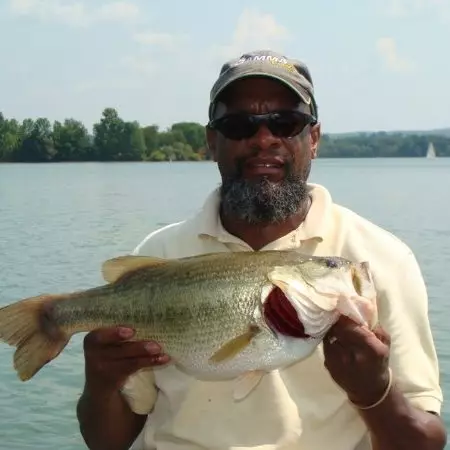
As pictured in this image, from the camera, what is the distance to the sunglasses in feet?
13.8

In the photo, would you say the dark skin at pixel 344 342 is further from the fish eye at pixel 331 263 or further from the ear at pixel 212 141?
the fish eye at pixel 331 263

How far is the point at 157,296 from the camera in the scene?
3557 mm

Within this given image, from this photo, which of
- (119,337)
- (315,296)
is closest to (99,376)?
(119,337)

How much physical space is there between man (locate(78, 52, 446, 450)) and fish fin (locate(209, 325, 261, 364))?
305mm

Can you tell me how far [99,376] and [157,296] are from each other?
541 mm

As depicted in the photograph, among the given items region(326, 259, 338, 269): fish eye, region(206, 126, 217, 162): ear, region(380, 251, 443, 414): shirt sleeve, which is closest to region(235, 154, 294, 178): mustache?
region(206, 126, 217, 162): ear

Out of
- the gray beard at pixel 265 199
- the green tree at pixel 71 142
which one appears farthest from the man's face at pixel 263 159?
the green tree at pixel 71 142

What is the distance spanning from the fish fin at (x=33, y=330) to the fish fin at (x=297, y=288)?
98 centimetres

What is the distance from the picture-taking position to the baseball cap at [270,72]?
4227 mm

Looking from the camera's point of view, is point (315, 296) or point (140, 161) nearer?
point (315, 296)

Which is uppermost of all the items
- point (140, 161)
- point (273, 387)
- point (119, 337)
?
point (119, 337)

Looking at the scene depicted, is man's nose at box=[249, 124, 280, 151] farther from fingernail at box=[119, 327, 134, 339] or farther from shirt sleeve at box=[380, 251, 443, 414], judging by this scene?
fingernail at box=[119, 327, 134, 339]

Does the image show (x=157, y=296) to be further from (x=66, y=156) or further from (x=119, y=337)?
(x=66, y=156)

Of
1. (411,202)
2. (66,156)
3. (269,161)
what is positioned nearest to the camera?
(269,161)
